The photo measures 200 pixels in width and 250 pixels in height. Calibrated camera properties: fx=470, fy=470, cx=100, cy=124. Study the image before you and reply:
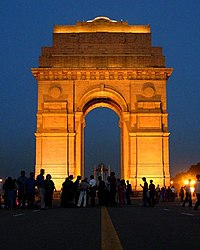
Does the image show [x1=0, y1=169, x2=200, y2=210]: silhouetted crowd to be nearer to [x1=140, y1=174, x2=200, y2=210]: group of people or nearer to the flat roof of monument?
[x1=140, y1=174, x2=200, y2=210]: group of people

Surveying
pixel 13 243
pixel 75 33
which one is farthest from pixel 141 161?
pixel 13 243

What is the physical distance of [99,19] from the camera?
141 feet

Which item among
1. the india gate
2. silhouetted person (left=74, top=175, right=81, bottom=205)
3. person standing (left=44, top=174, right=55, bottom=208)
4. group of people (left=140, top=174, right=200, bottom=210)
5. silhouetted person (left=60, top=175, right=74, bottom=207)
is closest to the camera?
group of people (left=140, top=174, right=200, bottom=210)

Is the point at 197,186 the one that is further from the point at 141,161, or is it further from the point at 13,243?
the point at 141,161

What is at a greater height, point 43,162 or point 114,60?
point 114,60

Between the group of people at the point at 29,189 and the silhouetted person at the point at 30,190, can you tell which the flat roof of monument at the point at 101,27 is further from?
the silhouetted person at the point at 30,190

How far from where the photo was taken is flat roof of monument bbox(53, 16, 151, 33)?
42.2 m

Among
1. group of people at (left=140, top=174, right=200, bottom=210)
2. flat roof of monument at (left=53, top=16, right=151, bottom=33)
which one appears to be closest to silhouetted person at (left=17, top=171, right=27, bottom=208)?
group of people at (left=140, top=174, right=200, bottom=210)

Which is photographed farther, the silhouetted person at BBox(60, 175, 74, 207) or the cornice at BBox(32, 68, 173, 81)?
the cornice at BBox(32, 68, 173, 81)

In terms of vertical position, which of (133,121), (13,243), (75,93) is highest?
(75,93)

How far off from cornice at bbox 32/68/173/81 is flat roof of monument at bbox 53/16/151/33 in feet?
14.3

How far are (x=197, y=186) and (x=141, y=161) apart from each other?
66.0ft

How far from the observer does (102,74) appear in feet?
132

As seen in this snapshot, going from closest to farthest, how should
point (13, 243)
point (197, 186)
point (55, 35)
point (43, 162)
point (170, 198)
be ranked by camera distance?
point (13, 243)
point (197, 186)
point (170, 198)
point (43, 162)
point (55, 35)
